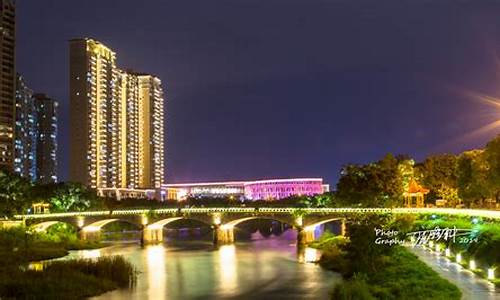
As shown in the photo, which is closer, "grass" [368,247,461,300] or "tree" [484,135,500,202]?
"grass" [368,247,461,300]

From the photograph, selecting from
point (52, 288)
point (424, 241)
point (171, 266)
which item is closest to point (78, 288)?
point (52, 288)

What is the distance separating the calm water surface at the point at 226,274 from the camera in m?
51.3

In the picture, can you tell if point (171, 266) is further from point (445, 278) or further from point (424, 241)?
point (445, 278)

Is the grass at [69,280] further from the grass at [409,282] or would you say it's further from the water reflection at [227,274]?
the grass at [409,282]

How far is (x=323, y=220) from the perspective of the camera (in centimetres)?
10394

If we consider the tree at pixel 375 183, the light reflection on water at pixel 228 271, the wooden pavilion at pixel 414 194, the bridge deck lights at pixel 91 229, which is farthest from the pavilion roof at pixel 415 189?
the bridge deck lights at pixel 91 229

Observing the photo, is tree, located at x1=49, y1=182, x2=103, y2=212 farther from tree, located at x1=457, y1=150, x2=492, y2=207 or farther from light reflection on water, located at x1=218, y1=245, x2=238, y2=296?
tree, located at x1=457, y1=150, x2=492, y2=207

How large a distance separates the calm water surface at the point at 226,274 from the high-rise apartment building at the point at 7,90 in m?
107

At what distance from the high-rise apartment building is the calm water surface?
10713 centimetres

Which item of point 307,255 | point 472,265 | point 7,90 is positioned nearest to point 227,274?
point 307,255

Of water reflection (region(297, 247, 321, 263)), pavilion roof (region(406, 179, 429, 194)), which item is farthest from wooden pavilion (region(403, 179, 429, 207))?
water reflection (region(297, 247, 321, 263))

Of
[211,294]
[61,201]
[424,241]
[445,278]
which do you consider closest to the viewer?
[445,278]

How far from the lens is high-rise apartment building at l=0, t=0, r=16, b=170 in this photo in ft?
625

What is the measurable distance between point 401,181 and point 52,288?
68213mm
